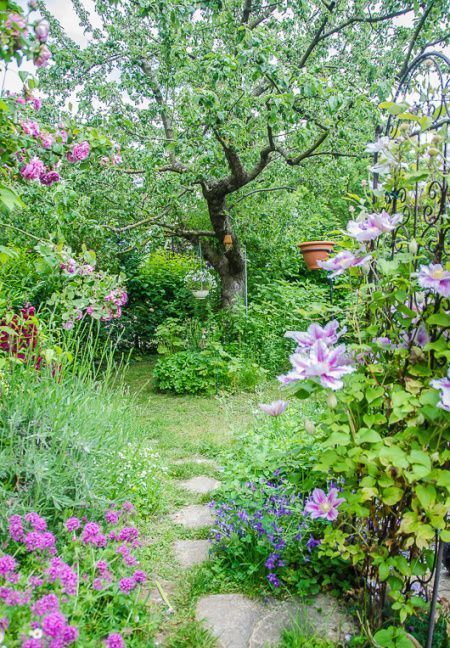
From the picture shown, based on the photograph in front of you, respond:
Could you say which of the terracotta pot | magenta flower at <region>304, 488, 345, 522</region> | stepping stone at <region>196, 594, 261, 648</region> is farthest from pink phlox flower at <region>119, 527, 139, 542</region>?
the terracotta pot

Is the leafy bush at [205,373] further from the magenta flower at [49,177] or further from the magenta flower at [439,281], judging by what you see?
the magenta flower at [439,281]

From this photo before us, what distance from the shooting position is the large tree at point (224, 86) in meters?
4.24

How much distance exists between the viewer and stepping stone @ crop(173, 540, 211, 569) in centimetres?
207

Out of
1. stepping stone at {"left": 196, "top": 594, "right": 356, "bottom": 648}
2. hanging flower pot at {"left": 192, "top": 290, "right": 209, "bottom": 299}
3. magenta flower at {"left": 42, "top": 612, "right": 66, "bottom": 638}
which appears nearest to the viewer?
magenta flower at {"left": 42, "top": 612, "right": 66, "bottom": 638}

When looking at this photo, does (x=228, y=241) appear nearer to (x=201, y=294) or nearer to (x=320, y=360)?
(x=201, y=294)

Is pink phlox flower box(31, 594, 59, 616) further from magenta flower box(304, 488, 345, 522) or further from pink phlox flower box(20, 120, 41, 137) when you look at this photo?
pink phlox flower box(20, 120, 41, 137)

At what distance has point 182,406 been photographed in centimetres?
495

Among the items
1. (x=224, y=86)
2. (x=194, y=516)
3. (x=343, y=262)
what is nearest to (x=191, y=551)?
(x=194, y=516)

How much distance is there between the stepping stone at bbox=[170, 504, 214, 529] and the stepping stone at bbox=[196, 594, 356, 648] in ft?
1.95

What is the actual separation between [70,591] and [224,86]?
423 cm

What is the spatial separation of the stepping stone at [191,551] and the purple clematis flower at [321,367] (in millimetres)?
1097

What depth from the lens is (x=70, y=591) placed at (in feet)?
4.40

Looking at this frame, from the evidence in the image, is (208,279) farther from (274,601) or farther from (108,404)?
(274,601)

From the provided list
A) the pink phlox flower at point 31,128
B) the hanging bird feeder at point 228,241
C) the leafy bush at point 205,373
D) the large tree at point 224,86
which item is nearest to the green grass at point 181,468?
the leafy bush at point 205,373
